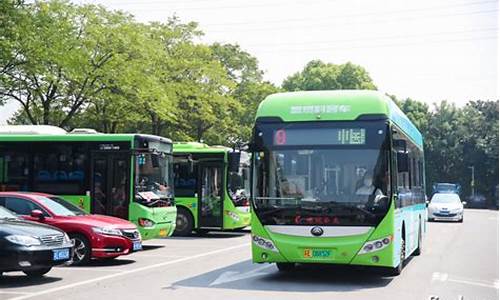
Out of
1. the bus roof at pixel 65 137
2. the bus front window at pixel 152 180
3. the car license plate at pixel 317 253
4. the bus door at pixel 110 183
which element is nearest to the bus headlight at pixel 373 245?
the car license plate at pixel 317 253

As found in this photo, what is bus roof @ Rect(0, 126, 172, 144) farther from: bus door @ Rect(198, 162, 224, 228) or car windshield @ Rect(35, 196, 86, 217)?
bus door @ Rect(198, 162, 224, 228)

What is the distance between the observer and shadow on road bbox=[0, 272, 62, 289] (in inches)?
455

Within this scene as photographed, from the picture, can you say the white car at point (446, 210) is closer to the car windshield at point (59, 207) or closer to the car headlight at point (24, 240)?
the car windshield at point (59, 207)

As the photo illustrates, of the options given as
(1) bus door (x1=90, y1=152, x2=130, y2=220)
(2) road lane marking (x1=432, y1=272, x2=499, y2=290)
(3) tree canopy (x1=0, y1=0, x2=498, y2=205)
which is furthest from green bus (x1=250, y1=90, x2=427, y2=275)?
(3) tree canopy (x1=0, y1=0, x2=498, y2=205)

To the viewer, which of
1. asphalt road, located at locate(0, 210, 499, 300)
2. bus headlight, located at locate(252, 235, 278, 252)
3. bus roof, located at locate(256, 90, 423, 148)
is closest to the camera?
asphalt road, located at locate(0, 210, 499, 300)

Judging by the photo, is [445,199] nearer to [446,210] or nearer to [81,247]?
[446,210]

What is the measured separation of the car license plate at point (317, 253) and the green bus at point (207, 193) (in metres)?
11.2

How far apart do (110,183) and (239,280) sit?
6.46 meters

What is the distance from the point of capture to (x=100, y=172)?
17.7m

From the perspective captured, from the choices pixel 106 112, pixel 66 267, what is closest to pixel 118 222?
pixel 66 267

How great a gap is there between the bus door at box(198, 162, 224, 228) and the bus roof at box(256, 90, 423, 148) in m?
10.6

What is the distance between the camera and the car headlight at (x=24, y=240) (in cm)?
1126

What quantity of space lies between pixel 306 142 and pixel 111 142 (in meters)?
7.25

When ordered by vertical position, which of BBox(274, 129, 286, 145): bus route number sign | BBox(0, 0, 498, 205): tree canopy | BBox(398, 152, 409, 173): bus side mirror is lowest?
BBox(398, 152, 409, 173): bus side mirror
